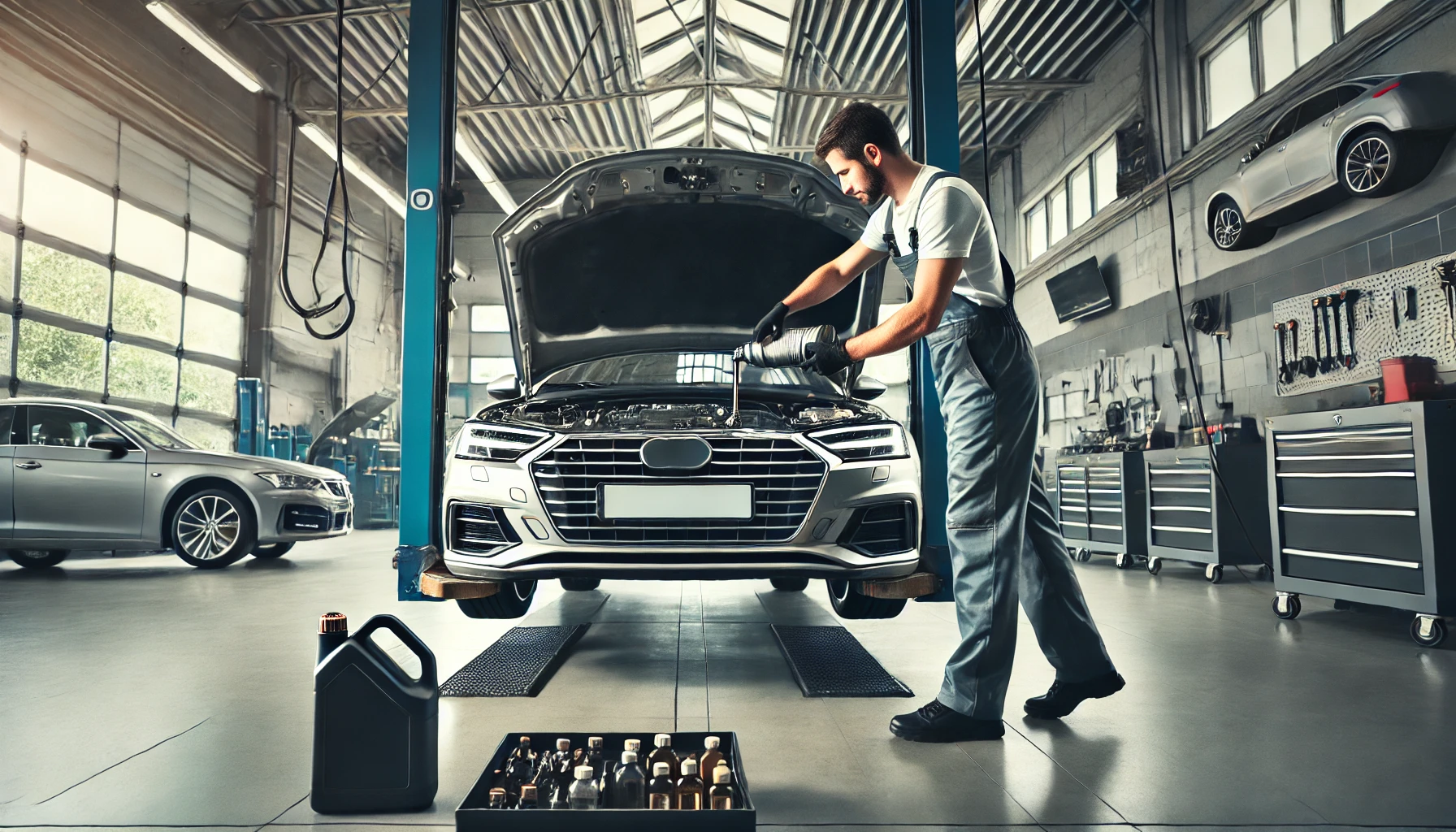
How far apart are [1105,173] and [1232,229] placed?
3340 mm

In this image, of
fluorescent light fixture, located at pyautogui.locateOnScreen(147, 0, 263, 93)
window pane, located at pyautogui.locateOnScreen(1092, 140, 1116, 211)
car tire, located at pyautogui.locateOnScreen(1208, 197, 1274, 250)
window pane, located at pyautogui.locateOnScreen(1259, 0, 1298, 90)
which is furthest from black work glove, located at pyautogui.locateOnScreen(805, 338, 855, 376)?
window pane, located at pyautogui.locateOnScreen(1092, 140, 1116, 211)

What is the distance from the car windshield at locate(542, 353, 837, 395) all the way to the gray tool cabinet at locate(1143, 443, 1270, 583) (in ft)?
10.6

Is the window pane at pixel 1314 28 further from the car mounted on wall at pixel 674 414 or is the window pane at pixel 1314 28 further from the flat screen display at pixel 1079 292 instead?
the car mounted on wall at pixel 674 414

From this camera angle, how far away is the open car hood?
2859 millimetres

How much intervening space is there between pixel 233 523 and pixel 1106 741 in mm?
5819

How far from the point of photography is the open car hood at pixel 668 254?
286 cm

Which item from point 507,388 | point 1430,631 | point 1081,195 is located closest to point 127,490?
point 507,388

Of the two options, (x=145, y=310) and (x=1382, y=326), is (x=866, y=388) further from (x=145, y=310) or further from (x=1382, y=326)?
(x=145, y=310)

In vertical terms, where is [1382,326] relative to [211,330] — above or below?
below

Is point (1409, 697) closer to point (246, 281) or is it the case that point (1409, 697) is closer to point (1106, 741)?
point (1106, 741)

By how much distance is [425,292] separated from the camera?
2957mm

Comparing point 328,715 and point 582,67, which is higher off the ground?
point 582,67

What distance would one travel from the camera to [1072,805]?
1533 millimetres

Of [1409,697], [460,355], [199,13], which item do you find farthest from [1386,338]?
[460,355]
